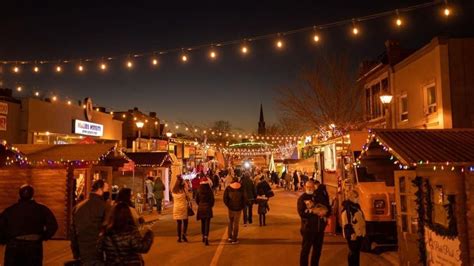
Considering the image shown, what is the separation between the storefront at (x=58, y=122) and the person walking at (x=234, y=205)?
9.18 meters

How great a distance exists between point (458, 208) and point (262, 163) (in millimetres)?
73063

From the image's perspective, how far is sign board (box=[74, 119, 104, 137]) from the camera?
89.5 feet

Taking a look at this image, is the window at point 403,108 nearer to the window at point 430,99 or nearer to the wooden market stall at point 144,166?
the window at point 430,99

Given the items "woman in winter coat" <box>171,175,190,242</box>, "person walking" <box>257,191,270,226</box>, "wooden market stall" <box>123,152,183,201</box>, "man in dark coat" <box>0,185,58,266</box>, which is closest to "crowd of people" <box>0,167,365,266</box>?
"man in dark coat" <box>0,185,58,266</box>

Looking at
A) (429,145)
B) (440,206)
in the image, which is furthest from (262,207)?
(440,206)

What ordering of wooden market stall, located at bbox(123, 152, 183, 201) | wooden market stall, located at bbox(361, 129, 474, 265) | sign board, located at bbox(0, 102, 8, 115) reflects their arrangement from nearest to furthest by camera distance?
1. wooden market stall, located at bbox(361, 129, 474, 265)
2. sign board, located at bbox(0, 102, 8, 115)
3. wooden market stall, located at bbox(123, 152, 183, 201)

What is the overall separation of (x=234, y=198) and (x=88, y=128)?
711 inches

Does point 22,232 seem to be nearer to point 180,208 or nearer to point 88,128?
point 180,208

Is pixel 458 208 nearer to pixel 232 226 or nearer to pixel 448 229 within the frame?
pixel 448 229

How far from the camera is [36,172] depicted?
14.8 meters

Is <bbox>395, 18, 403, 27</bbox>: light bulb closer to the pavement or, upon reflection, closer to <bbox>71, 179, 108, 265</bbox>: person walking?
the pavement

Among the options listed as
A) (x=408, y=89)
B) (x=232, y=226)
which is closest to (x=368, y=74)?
(x=408, y=89)

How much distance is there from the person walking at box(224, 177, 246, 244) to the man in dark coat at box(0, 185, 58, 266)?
269 inches

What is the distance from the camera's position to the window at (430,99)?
22016mm
